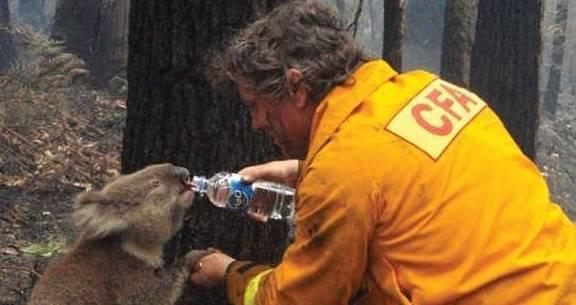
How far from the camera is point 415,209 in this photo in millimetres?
3164

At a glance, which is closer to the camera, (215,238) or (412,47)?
(215,238)

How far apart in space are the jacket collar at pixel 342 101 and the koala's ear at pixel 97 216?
4.45 feet

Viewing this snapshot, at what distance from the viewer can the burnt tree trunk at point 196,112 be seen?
439 cm

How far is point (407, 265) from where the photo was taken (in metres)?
3.23

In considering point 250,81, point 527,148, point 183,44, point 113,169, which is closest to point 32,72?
point 113,169

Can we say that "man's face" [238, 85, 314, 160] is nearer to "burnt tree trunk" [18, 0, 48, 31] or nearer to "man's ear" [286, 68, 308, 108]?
"man's ear" [286, 68, 308, 108]

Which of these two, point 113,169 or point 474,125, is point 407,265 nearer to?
point 474,125

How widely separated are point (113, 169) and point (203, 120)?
213 inches

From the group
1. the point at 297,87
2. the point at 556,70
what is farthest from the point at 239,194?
the point at 556,70

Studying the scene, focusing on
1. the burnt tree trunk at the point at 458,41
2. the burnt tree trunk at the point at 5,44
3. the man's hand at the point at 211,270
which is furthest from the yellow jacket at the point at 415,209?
the burnt tree trunk at the point at 5,44

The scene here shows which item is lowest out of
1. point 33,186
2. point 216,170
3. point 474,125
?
point 33,186

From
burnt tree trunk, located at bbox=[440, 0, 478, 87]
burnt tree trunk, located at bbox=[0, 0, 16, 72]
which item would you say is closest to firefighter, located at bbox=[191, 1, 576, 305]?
burnt tree trunk, located at bbox=[440, 0, 478, 87]

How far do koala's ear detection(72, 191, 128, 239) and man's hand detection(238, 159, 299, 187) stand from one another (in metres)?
0.67

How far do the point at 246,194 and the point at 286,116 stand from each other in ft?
2.53
